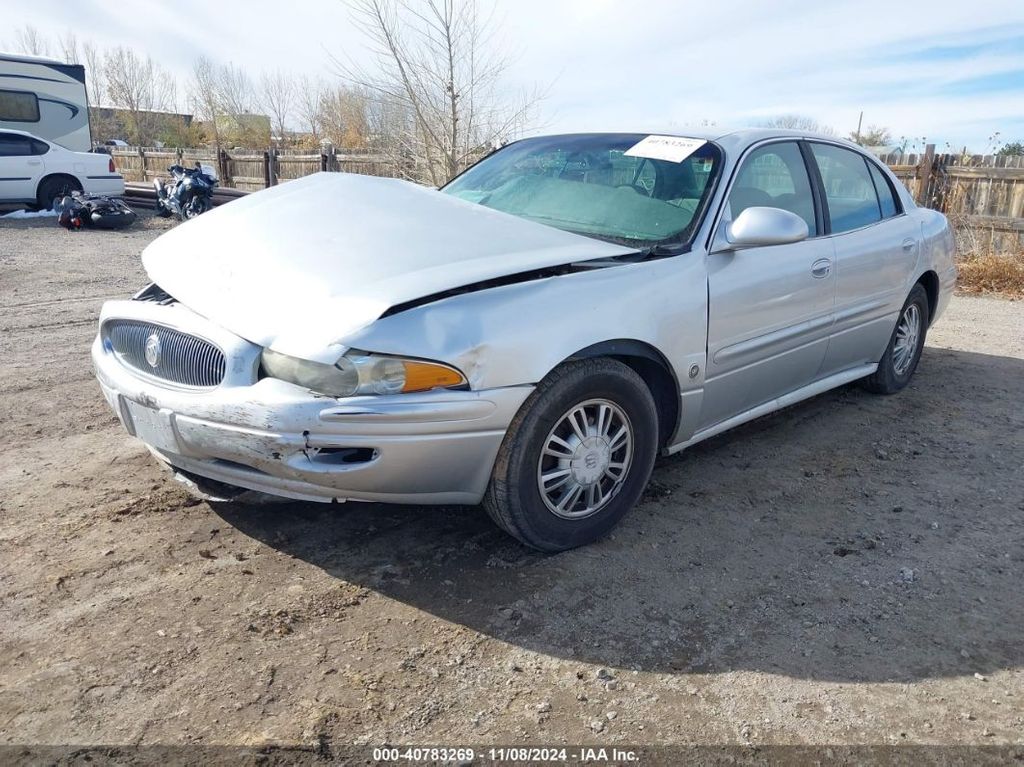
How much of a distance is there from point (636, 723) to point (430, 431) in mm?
1073

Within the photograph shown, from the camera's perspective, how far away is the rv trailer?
18.7 meters

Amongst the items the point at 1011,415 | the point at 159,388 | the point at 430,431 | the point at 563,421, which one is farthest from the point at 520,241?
the point at 1011,415

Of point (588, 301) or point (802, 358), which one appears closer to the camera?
point (588, 301)

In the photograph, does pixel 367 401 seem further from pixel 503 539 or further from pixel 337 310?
pixel 503 539

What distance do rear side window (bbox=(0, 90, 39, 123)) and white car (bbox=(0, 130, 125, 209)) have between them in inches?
141

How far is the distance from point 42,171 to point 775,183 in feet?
54.4

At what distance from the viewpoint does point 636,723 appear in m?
2.22

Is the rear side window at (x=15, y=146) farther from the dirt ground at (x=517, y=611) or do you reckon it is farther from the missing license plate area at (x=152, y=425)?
the missing license plate area at (x=152, y=425)

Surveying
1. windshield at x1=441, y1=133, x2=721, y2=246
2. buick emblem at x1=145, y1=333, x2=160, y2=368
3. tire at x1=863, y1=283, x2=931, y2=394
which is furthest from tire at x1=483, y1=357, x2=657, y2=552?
tire at x1=863, y1=283, x2=931, y2=394

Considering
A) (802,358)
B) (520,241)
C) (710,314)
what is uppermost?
(520,241)

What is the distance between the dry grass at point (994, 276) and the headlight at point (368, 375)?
9419mm

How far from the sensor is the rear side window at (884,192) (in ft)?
15.9

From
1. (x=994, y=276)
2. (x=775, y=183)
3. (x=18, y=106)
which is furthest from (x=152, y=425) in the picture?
(x=18, y=106)

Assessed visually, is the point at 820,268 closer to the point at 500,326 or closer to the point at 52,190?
the point at 500,326
